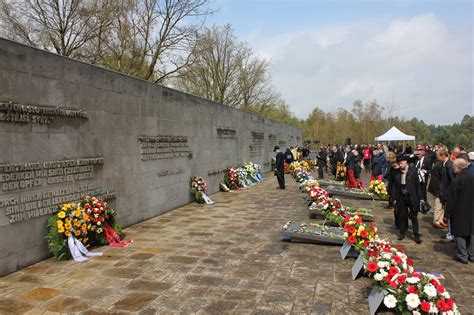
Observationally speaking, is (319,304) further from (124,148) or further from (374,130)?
(374,130)

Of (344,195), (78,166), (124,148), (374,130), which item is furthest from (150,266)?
(374,130)

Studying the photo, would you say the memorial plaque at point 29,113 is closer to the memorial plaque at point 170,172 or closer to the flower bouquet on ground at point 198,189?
the memorial plaque at point 170,172

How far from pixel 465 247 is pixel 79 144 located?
740cm

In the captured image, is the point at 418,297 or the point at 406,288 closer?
the point at 418,297

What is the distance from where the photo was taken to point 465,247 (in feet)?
20.3

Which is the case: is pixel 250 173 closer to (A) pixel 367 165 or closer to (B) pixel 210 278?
A: (A) pixel 367 165

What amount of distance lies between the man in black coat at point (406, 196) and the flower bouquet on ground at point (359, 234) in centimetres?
208

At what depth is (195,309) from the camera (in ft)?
14.5

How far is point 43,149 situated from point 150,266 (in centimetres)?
279

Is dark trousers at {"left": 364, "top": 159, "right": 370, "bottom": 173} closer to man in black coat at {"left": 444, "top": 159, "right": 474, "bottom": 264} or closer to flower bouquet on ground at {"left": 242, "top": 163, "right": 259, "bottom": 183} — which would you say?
flower bouquet on ground at {"left": 242, "top": 163, "right": 259, "bottom": 183}

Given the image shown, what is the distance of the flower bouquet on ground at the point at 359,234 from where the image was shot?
562 cm

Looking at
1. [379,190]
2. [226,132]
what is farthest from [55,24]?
[379,190]

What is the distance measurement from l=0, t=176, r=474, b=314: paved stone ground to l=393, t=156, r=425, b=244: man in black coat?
368mm

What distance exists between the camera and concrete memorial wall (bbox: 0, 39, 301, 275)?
5727mm
